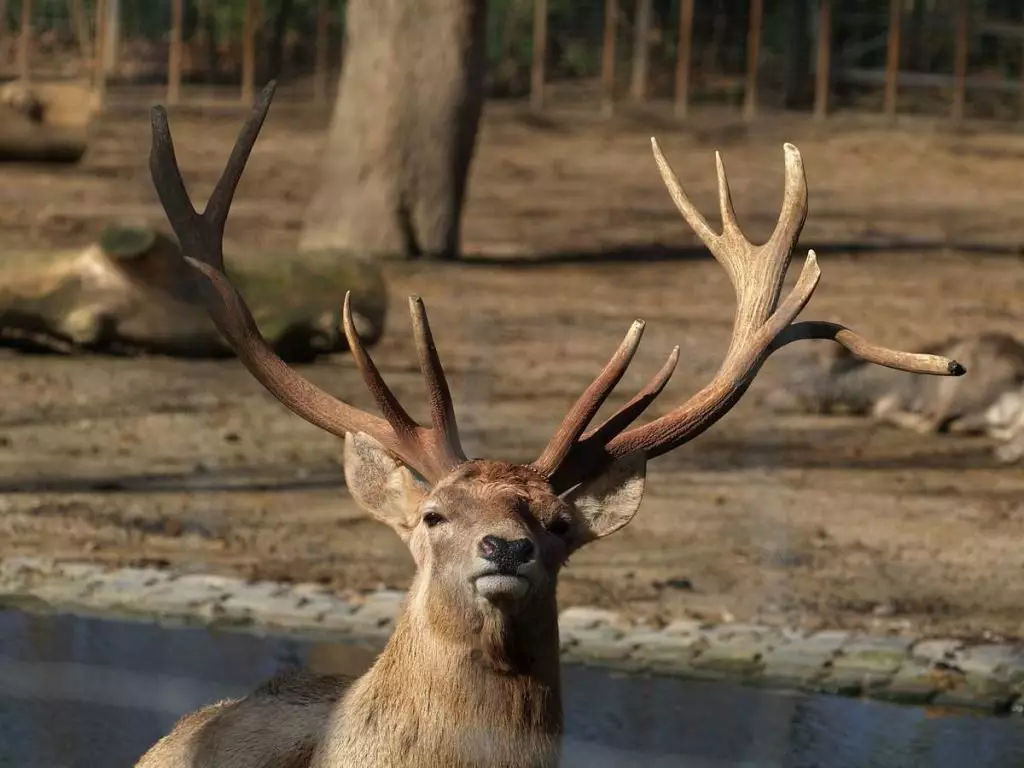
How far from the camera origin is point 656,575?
27.9 ft

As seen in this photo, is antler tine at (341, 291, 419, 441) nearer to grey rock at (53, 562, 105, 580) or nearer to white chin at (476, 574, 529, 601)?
white chin at (476, 574, 529, 601)

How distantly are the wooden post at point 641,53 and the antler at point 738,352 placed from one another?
66.4ft

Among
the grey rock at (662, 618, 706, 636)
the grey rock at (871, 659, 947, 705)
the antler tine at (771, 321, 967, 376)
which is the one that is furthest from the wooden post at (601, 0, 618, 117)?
the antler tine at (771, 321, 967, 376)

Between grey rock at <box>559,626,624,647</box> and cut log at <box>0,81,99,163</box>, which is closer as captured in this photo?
grey rock at <box>559,626,624,647</box>

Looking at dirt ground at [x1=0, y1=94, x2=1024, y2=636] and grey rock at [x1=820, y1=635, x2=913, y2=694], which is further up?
grey rock at [x1=820, y1=635, x2=913, y2=694]

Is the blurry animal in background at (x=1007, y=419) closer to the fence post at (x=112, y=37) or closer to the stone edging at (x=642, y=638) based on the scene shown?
the stone edging at (x=642, y=638)

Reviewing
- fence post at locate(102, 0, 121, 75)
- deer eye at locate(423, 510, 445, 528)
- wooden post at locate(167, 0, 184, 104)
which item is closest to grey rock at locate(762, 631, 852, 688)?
deer eye at locate(423, 510, 445, 528)

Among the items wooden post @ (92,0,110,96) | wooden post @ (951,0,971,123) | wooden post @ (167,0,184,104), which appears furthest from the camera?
wooden post @ (951,0,971,123)

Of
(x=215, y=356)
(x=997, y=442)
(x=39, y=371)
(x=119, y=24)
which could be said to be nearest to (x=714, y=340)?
(x=997, y=442)

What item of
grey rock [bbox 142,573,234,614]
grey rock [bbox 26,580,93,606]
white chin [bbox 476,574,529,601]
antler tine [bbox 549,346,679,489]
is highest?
antler tine [bbox 549,346,679,489]

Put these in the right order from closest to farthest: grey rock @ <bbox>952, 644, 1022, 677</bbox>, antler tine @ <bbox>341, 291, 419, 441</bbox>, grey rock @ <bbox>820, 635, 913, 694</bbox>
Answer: antler tine @ <bbox>341, 291, 419, 441</bbox>
grey rock @ <bbox>820, 635, 913, 694</bbox>
grey rock @ <bbox>952, 644, 1022, 677</bbox>

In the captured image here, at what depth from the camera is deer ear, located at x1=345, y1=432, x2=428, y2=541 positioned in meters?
4.76

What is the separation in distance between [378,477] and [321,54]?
20.6 meters

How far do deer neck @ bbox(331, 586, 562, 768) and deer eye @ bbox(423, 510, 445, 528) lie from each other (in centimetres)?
17
